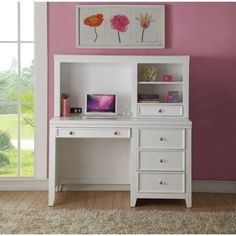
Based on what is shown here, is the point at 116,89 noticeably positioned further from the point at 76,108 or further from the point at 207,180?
the point at 207,180

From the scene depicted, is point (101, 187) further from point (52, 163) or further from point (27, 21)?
point (27, 21)

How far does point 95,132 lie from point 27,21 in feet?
4.75

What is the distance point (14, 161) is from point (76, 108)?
2.83ft

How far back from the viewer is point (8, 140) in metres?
4.68

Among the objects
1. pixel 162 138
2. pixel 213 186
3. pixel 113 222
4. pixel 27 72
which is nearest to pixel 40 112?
pixel 27 72

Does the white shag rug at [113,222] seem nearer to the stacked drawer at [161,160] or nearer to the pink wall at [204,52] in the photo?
the stacked drawer at [161,160]

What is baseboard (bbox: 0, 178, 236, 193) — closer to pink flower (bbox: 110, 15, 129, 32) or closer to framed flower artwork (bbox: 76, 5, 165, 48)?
framed flower artwork (bbox: 76, 5, 165, 48)

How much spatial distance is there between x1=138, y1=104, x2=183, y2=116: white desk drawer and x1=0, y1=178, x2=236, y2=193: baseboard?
0.80 meters

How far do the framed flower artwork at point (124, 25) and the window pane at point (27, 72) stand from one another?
57cm

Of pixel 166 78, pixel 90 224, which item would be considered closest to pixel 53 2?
pixel 166 78

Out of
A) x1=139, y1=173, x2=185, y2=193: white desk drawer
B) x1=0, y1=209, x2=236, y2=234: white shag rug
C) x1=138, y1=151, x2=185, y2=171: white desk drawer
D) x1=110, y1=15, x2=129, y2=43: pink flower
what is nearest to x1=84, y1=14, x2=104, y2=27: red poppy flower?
x1=110, y1=15, x2=129, y2=43: pink flower

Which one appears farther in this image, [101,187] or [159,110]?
[101,187]

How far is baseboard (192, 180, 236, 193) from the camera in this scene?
4609 millimetres

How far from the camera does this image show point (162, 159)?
4.04 meters
